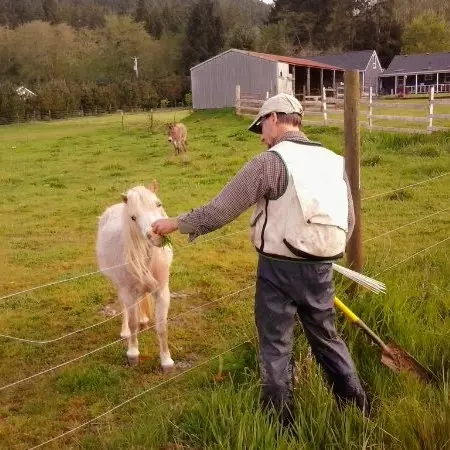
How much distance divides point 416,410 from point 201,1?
78.2m

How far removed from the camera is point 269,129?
10.2ft

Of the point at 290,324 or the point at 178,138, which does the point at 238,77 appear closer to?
the point at 178,138

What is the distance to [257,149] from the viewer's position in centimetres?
1741

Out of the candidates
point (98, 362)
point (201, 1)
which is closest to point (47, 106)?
point (201, 1)

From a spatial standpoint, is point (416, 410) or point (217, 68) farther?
point (217, 68)

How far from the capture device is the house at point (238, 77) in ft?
118

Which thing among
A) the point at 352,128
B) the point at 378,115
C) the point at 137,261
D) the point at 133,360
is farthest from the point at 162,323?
the point at 378,115

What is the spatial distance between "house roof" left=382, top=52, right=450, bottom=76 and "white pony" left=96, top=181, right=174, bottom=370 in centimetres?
5593

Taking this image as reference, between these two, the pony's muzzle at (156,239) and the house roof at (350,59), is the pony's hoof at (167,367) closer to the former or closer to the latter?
the pony's muzzle at (156,239)

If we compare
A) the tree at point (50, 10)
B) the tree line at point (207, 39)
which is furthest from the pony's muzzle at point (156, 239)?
the tree at point (50, 10)

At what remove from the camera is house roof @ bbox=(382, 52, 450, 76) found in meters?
54.8

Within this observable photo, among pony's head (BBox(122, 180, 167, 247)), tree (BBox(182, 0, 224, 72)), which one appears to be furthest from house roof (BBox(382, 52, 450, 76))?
pony's head (BBox(122, 180, 167, 247))

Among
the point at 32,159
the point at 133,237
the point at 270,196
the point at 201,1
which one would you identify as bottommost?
the point at 32,159

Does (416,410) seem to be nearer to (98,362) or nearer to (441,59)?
(98,362)
